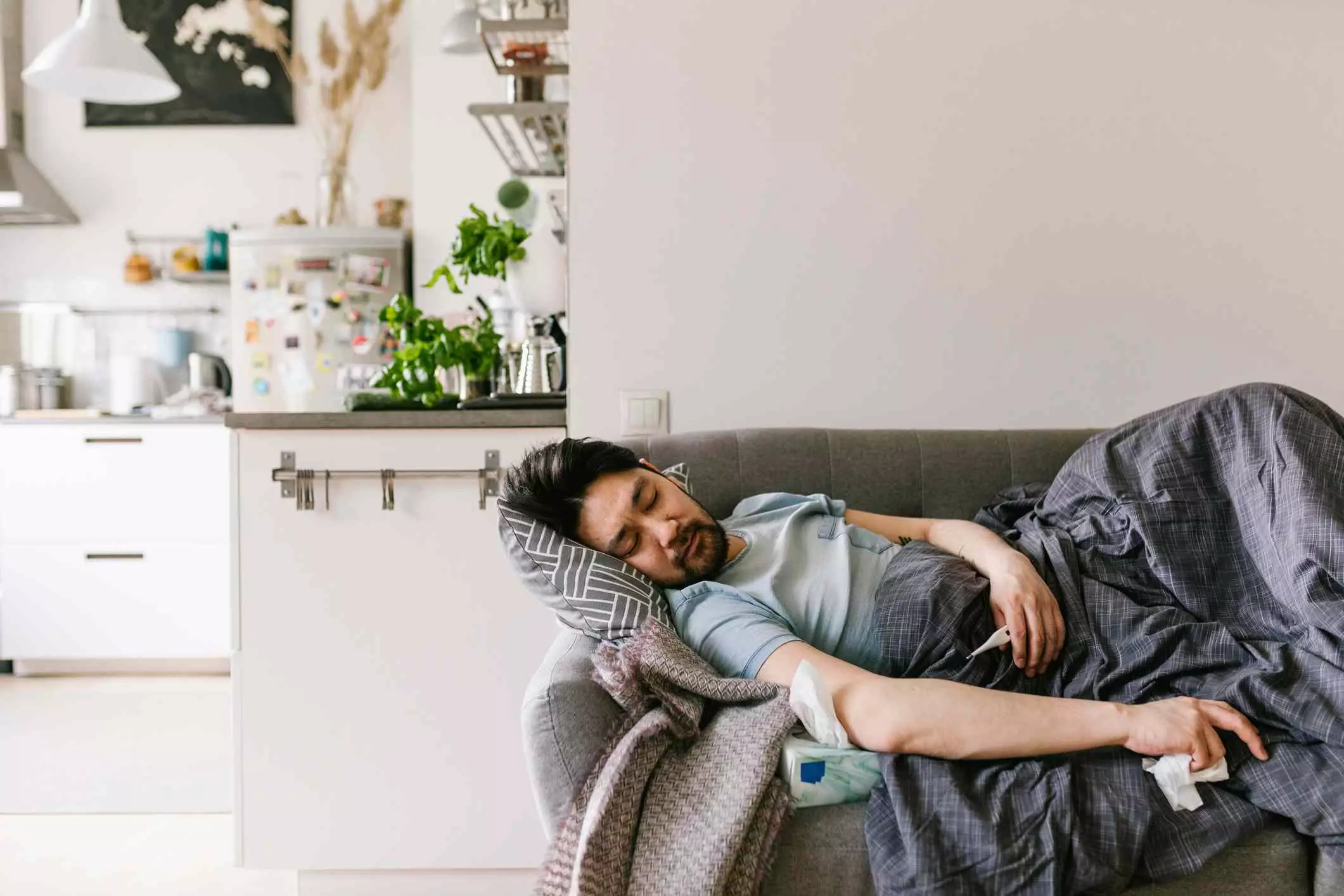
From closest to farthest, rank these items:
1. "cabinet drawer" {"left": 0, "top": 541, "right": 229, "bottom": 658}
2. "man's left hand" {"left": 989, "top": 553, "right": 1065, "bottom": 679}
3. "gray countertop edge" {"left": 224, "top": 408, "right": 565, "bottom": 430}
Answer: "man's left hand" {"left": 989, "top": 553, "right": 1065, "bottom": 679} → "gray countertop edge" {"left": 224, "top": 408, "right": 565, "bottom": 430} → "cabinet drawer" {"left": 0, "top": 541, "right": 229, "bottom": 658}

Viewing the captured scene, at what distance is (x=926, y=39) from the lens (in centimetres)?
221

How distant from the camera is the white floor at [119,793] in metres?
2.25

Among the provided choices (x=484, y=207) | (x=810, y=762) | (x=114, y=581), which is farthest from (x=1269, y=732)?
(x=114, y=581)

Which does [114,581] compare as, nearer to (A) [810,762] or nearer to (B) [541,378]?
(B) [541,378]

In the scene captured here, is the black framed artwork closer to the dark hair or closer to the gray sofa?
the gray sofa

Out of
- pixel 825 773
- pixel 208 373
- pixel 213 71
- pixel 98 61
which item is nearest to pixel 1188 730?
pixel 825 773

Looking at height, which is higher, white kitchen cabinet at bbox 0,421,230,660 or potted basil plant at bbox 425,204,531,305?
potted basil plant at bbox 425,204,531,305

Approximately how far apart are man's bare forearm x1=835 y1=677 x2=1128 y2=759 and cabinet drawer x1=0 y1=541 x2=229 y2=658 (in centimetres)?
333

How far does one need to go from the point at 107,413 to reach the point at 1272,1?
3963 millimetres

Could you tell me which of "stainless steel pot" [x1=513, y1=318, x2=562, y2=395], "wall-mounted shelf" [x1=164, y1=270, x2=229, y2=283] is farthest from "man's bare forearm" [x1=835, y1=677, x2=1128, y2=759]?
"wall-mounted shelf" [x1=164, y1=270, x2=229, y2=283]

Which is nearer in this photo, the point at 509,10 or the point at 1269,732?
the point at 1269,732

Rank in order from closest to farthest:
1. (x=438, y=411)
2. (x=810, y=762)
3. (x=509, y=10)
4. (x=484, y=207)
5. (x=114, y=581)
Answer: (x=810, y=762) → (x=438, y=411) → (x=509, y=10) → (x=114, y=581) → (x=484, y=207)

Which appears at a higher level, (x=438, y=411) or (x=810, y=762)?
(x=438, y=411)

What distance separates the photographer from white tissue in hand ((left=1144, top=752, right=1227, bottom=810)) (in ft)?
4.01
